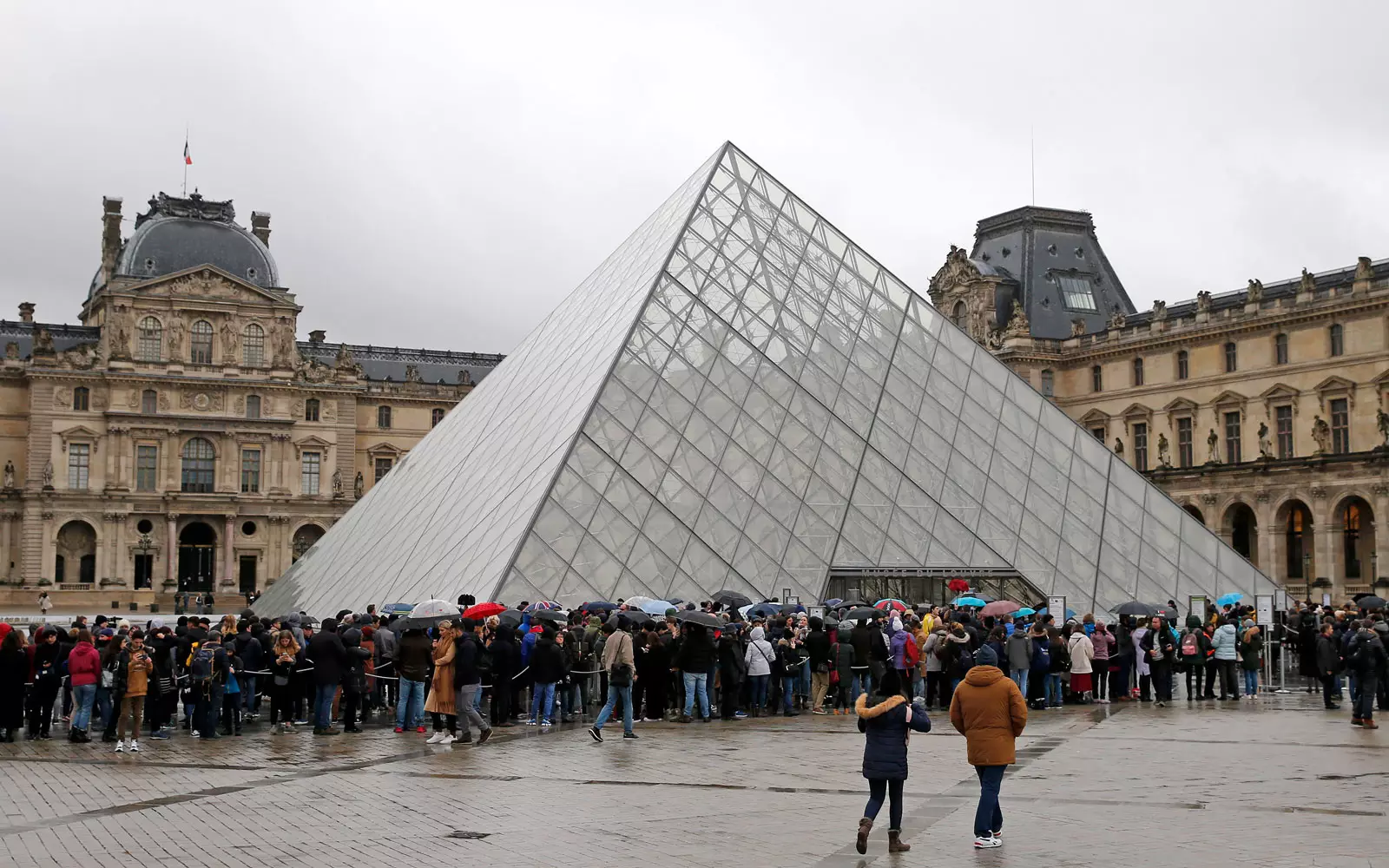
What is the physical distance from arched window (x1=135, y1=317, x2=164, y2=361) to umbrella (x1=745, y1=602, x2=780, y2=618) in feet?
174

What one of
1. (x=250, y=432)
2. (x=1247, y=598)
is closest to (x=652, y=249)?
(x=1247, y=598)

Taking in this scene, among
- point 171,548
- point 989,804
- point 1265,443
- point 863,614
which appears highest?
point 1265,443

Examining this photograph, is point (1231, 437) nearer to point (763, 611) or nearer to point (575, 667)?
point (763, 611)

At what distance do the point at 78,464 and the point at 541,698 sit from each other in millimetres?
55609

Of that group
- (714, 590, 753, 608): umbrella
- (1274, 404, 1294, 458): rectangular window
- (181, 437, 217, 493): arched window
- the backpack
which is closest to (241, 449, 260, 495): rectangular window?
(181, 437, 217, 493): arched window

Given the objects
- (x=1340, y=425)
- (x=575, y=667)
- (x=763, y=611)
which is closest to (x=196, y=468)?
(x=1340, y=425)

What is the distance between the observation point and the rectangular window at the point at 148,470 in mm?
65500

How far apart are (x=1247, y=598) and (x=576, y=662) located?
535 inches

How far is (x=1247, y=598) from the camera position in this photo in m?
24.6

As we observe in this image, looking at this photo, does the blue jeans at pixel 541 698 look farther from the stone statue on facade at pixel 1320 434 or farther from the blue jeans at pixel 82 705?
the stone statue on facade at pixel 1320 434

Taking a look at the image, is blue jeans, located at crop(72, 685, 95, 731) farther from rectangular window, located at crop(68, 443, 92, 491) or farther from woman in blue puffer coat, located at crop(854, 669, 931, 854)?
rectangular window, located at crop(68, 443, 92, 491)

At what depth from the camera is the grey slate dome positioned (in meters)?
66.0

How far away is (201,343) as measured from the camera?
218 ft

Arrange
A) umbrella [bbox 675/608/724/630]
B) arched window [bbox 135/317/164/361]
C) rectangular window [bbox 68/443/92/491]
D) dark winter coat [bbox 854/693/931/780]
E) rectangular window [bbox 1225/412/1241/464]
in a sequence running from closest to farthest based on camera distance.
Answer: dark winter coat [bbox 854/693/931/780] < umbrella [bbox 675/608/724/630] < rectangular window [bbox 1225/412/1241/464] < rectangular window [bbox 68/443/92/491] < arched window [bbox 135/317/164/361]
